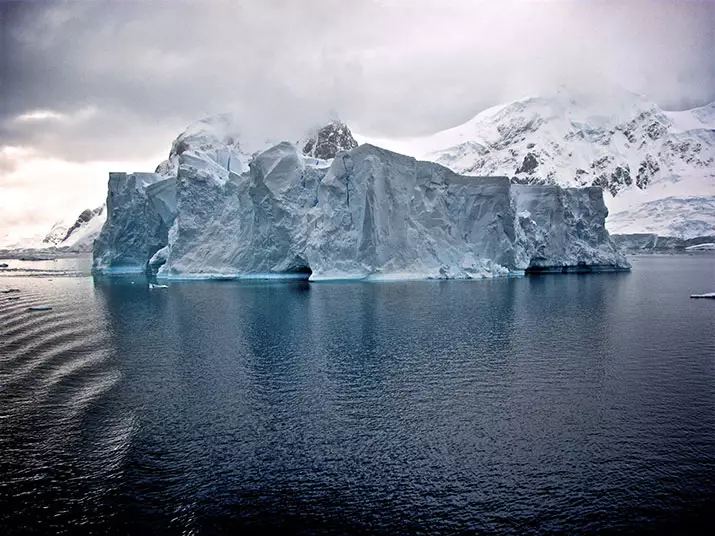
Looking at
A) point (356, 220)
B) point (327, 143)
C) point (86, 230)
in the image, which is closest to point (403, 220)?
point (356, 220)

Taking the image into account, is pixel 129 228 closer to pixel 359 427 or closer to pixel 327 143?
pixel 359 427

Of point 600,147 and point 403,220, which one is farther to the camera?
point 600,147

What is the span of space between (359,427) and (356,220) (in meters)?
32.3

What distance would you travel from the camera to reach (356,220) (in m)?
43.3

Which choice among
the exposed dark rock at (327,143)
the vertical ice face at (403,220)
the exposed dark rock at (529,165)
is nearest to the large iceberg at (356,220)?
the vertical ice face at (403,220)

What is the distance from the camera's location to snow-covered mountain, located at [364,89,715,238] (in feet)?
512

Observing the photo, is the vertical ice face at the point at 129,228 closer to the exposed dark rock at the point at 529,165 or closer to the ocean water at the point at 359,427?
the ocean water at the point at 359,427

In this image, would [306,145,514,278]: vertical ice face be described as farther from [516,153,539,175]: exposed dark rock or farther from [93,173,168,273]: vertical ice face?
[516,153,539,175]: exposed dark rock


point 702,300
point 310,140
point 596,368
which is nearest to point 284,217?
point 702,300

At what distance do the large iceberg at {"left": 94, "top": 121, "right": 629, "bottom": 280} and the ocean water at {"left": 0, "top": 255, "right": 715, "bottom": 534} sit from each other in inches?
808

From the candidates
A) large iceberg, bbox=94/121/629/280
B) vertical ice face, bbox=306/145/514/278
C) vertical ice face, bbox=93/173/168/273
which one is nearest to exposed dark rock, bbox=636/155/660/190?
large iceberg, bbox=94/121/629/280

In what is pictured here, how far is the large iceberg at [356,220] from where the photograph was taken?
142ft

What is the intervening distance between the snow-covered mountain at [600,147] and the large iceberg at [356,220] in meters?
93.8

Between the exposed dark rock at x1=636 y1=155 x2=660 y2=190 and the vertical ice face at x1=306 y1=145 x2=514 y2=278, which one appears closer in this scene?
the vertical ice face at x1=306 y1=145 x2=514 y2=278
